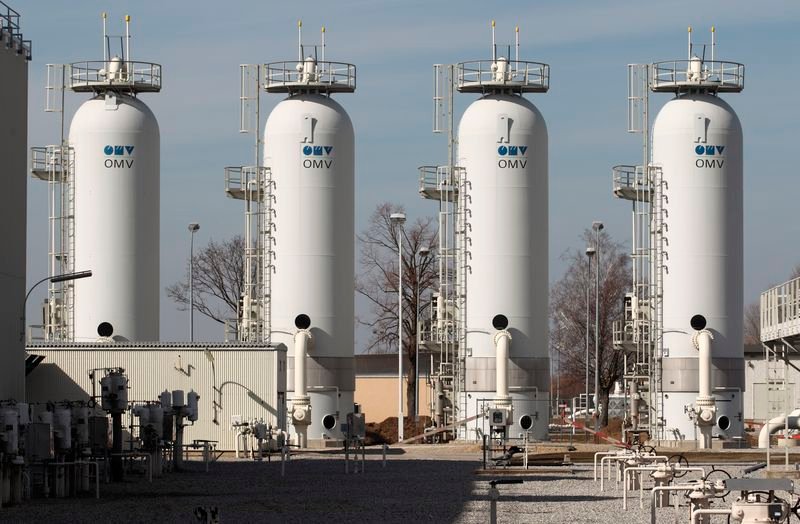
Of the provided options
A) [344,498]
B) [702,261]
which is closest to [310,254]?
[702,261]

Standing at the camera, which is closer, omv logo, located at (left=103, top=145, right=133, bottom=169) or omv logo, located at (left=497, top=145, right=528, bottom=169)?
omv logo, located at (left=497, top=145, right=528, bottom=169)

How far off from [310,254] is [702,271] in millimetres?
12986

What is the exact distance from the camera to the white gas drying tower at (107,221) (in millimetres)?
57344

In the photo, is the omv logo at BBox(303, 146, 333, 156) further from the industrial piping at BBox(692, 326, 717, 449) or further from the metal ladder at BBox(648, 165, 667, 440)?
the industrial piping at BBox(692, 326, 717, 449)

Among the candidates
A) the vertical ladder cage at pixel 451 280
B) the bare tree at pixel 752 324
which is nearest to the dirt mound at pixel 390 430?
the vertical ladder cage at pixel 451 280

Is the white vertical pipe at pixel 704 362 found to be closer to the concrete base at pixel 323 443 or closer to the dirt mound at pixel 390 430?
the concrete base at pixel 323 443

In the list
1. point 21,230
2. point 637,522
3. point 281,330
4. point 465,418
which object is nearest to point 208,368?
point 281,330

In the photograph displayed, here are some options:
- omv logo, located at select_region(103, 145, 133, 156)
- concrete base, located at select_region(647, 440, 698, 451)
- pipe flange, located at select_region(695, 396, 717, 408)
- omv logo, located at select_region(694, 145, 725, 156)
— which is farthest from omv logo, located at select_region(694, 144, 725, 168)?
omv logo, located at select_region(103, 145, 133, 156)

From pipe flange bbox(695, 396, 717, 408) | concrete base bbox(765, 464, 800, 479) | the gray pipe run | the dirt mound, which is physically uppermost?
pipe flange bbox(695, 396, 717, 408)

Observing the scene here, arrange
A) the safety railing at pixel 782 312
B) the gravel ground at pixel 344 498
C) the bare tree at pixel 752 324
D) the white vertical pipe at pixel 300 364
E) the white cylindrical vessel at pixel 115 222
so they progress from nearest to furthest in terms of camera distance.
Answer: the gravel ground at pixel 344 498 → the safety railing at pixel 782 312 → the white vertical pipe at pixel 300 364 → the white cylindrical vessel at pixel 115 222 → the bare tree at pixel 752 324

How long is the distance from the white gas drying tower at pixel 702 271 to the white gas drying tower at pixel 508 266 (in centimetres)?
420

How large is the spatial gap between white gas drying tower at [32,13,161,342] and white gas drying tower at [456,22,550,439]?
10.7 meters

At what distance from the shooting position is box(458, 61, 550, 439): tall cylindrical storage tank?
57250 mm

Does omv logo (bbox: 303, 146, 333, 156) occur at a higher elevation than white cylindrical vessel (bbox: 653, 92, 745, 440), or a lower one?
higher
